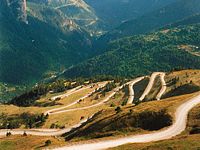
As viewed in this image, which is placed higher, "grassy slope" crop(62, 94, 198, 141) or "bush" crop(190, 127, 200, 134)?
"grassy slope" crop(62, 94, 198, 141)

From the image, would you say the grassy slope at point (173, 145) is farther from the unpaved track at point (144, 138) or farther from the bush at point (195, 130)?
the bush at point (195, 130)

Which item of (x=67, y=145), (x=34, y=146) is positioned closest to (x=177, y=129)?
(x=67, y=145)

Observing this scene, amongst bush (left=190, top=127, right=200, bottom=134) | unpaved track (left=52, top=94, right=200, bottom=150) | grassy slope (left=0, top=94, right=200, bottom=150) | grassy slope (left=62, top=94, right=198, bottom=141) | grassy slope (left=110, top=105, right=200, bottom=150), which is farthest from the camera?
grassy slope (left=62, top=94, right=198, bottom=141)

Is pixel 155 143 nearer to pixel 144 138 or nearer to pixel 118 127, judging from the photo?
pixel 144 138

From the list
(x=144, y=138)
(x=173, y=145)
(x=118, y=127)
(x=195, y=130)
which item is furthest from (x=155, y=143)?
(x=118, y=127)

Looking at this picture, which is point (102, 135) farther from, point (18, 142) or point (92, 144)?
point (18, 142)

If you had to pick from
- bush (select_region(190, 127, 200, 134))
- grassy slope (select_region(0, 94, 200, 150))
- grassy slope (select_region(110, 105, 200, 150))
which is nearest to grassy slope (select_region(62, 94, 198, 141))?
grassy slope (select_region(0, 94, 200, 150))


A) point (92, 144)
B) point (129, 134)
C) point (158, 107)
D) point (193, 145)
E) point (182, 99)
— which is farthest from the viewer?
point (182, 99)

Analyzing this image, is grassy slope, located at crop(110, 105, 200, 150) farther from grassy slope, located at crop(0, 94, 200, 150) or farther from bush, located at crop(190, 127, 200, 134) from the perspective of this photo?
bush, located at crop(190, 127, 200, 134)

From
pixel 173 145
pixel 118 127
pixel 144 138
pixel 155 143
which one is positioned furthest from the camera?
pixel 118 127

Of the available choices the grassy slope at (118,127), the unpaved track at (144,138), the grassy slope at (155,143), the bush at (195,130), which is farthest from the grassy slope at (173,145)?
the grassy slope at (118,127)

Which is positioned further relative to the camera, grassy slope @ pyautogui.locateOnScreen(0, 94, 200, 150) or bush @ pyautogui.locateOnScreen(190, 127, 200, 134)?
bush @ pyautogui.locateOnScreen(190, 127, 200, 134)
